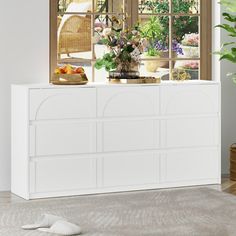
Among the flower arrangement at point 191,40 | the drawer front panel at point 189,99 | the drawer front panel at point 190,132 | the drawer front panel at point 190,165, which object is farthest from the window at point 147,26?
the drawer front panel at point 190,165

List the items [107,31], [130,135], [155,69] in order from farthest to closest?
1. [155,69]
2. [107,31]
3. [130,135]

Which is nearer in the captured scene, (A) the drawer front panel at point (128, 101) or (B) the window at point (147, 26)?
(A) the drawer front panel at point (128, 101)

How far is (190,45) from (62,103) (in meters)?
1.63

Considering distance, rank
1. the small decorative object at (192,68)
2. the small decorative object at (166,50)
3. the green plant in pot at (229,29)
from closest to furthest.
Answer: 1. the green plant in pot at (229,29)
2. the small decorative object at (166,50)
3. the small decorative object at (192,68)

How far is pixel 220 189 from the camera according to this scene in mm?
6285

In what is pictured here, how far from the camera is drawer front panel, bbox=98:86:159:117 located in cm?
602

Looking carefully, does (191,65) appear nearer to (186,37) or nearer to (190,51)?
(190,51)

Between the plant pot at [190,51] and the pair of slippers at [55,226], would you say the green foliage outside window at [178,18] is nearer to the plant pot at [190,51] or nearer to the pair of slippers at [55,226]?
the plant pot at [190,51]

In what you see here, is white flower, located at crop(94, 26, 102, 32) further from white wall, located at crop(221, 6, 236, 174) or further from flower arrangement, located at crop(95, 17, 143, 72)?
white wall, located at crop(221, 6, 236, 174)

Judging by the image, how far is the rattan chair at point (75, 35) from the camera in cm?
652

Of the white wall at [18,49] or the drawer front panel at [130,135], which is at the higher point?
the white wall at [18,49]

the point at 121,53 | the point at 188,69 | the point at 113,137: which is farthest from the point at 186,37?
the point at 113,137

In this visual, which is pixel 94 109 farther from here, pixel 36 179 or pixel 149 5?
pixel 149 5

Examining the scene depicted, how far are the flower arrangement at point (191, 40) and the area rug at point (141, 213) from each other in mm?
1454
